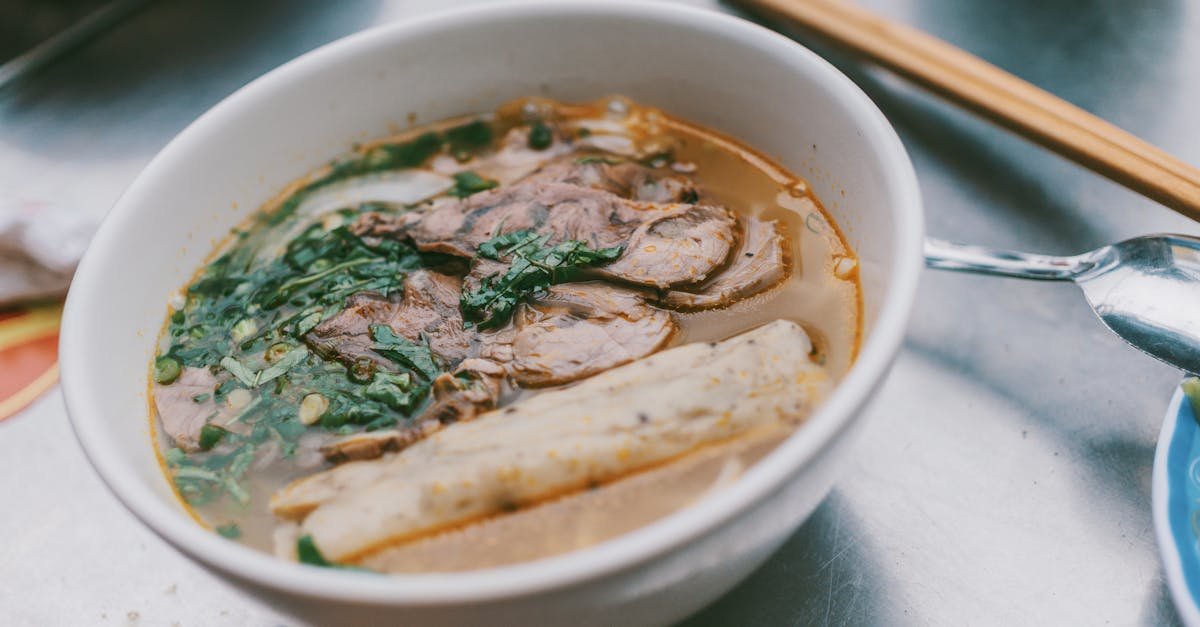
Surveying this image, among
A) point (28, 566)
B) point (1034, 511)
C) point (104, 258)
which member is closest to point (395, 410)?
point (104, 258)

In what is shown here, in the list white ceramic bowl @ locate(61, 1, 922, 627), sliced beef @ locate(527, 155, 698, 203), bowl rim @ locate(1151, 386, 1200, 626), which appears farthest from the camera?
sliced beef @ locate(527, 155, 698, 203)

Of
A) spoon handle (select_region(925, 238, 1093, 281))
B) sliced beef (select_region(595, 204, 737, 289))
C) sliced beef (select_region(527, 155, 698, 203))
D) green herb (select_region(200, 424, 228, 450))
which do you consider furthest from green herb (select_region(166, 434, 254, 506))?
spoon handle (select_region(925, 238, 1093, 281))

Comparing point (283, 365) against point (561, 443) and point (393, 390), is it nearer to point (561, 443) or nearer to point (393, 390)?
point (393, 390)

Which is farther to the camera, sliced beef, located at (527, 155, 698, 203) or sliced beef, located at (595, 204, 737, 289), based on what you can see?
sliced beef, located at (527, 155, 698, 203)

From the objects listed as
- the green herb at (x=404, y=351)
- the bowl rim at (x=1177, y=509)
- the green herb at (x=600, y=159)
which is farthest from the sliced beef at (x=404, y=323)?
the bowl rim at (x=1177, y=509)

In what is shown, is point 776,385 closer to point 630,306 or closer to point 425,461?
point 630,306

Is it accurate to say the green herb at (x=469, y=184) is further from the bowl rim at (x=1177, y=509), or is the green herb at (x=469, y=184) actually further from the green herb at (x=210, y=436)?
the bowl rim at (x=1177, y=509)

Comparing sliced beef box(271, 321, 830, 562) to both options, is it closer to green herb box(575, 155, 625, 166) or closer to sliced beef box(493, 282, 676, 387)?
sliced beef box(493, 282, 676, 387)
